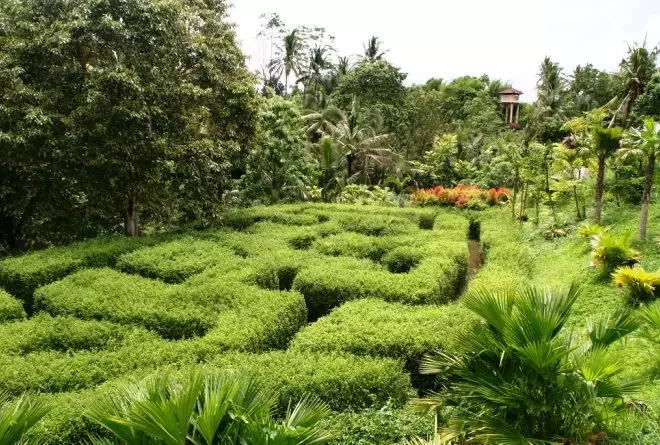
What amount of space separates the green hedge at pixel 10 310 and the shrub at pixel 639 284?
9.10 meters

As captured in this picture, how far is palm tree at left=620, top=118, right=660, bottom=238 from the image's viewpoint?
10.2 metres

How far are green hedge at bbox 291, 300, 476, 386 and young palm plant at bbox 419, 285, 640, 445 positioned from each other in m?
1.26

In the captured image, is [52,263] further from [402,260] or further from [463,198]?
[463,198]

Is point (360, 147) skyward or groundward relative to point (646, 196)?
skyward

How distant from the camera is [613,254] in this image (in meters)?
9.34

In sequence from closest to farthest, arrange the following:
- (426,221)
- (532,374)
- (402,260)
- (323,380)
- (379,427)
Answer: (532,374), (379,427), (323,380), (402,260), (426,221)

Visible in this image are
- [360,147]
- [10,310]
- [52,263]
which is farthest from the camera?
[360,147]

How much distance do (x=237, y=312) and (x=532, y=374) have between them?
428cm

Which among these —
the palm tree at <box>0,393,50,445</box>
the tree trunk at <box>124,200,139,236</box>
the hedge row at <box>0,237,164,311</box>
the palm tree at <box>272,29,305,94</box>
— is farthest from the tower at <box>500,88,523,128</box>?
the palm tree at <box>0,393,50,445</box>

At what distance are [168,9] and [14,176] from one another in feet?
15.8

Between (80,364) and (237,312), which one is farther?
(237,312)

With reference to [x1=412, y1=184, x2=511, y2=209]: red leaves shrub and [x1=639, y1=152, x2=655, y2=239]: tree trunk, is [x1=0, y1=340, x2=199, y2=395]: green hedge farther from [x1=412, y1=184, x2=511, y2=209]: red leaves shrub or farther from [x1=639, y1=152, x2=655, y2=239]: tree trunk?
[x1=412, y1=184, x2=511, y2=209]: red leaves shrub

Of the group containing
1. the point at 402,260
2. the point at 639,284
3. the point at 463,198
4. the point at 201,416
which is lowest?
the point at 402,260

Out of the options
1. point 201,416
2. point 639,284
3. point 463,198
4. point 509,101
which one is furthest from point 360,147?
point 509,101
